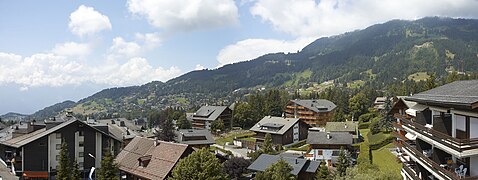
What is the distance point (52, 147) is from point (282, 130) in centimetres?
5105

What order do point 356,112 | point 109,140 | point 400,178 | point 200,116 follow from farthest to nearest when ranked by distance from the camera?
point 200,116
point 356,112
point 109,140
point 400,178

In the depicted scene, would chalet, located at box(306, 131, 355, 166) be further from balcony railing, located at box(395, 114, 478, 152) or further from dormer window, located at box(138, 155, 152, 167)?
balcony railing, located at box(395, 114, 478, 152)

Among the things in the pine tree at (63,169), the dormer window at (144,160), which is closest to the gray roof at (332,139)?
the dormer window at (144,160)

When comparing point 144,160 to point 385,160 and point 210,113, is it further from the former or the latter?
point 210,113

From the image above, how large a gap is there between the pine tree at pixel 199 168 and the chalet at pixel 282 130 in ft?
176

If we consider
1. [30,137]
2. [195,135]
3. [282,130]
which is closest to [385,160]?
[282,130]

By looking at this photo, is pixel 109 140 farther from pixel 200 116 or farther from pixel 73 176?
pixel 200 116

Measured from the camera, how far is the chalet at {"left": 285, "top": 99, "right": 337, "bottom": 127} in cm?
11588

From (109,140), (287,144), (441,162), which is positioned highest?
(441,162)

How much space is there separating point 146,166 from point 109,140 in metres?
12.7

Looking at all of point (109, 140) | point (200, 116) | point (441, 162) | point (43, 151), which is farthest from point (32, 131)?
point (200, 116)

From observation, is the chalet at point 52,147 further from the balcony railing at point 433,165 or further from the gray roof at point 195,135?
the balcony railing at point 433,165

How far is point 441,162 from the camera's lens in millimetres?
18938

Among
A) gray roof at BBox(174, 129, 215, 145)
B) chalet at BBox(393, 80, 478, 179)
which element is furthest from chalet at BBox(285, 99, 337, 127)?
chalet at BBox(393, 80, 478, 179)
